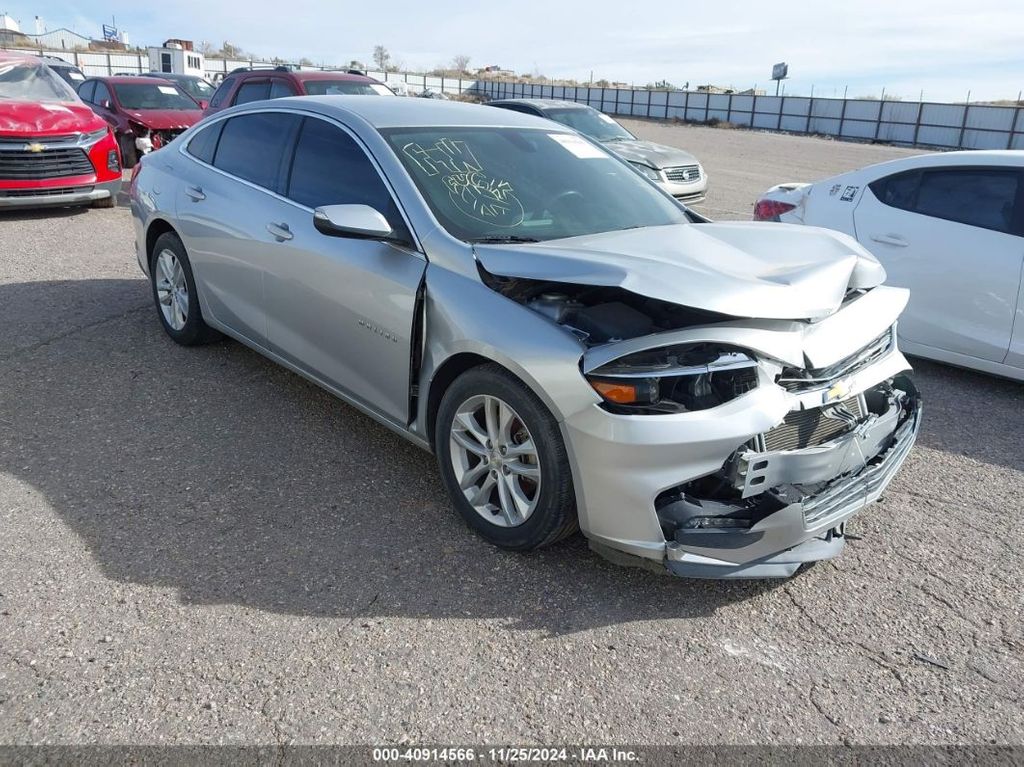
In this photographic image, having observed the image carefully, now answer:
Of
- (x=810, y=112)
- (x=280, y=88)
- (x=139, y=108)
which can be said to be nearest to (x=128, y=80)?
(x=139, y=108)

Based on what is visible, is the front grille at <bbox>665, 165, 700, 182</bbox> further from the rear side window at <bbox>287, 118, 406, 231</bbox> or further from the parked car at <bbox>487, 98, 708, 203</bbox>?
the rear side window at <bbox>287, 118, 406, 231</bbox>

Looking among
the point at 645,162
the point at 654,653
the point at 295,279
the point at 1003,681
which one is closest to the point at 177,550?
the point at 295,279

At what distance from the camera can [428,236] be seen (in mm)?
3576

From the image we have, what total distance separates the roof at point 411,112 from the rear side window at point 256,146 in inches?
5.7

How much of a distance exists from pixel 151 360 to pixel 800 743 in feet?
15.0

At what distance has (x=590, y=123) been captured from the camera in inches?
538

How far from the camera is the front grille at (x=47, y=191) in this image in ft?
32.4

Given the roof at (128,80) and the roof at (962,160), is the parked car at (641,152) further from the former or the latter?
the roof at (128,80)

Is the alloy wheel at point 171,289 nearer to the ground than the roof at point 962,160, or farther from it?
nearer to the ground

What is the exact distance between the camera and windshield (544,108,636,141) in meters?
13.4

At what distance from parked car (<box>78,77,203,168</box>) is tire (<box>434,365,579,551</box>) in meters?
11.7

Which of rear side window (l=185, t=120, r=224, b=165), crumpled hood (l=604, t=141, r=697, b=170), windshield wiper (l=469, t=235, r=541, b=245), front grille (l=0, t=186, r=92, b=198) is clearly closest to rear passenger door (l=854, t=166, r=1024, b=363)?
windshield wiper (l=469, t=235, r=541, b=245)

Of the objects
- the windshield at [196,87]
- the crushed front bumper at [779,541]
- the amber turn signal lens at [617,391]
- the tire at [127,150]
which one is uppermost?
the windshield at [196,87]

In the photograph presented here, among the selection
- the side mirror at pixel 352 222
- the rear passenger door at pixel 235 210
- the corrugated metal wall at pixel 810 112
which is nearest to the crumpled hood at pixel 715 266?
the side mirror at pixel 352 222
